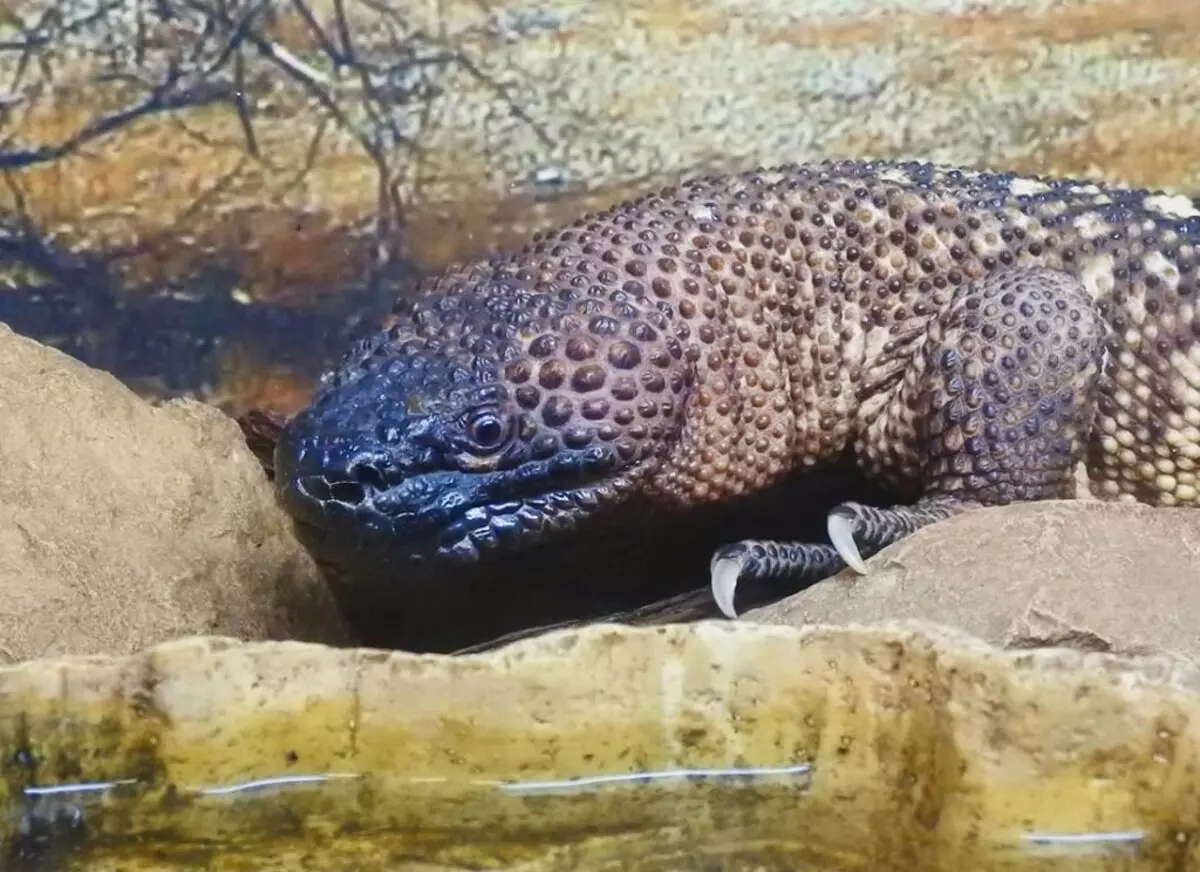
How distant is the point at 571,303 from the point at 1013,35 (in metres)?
1.28

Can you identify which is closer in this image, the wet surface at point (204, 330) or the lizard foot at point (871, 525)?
the lizard foot at point (871, 525)

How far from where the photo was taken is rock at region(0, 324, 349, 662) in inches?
78.2

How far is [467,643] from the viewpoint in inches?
98.0

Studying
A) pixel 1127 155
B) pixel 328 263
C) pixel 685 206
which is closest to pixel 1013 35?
pixel 1127 155

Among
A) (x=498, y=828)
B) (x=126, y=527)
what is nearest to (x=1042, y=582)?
(x=498, y=828)

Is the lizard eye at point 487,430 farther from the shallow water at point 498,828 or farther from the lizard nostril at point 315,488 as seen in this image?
the shallow water at point 498,828

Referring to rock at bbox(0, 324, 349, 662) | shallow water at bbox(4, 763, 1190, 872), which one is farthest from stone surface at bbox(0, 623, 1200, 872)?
rock at bbox(0, 324, 349, 662)

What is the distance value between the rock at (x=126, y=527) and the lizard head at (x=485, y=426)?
278 mm

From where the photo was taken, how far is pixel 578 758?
153 cm

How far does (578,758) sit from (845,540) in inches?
26.1

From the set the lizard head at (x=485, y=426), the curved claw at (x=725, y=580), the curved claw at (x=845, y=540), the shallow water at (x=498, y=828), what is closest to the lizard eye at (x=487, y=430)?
the lizard head at (x=485, y=426)

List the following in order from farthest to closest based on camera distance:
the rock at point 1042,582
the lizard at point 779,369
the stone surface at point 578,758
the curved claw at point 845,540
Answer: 1. the lizard at point 779,369
2. the curved claw at point 845,540
3. the rock at point 1042,582
4. the stone surface at point 578,758

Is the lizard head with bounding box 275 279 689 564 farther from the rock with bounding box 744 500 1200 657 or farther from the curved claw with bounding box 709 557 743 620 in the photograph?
the rock with bounding box 744 500 1200 657

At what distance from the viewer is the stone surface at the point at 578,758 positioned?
1.43 metres
